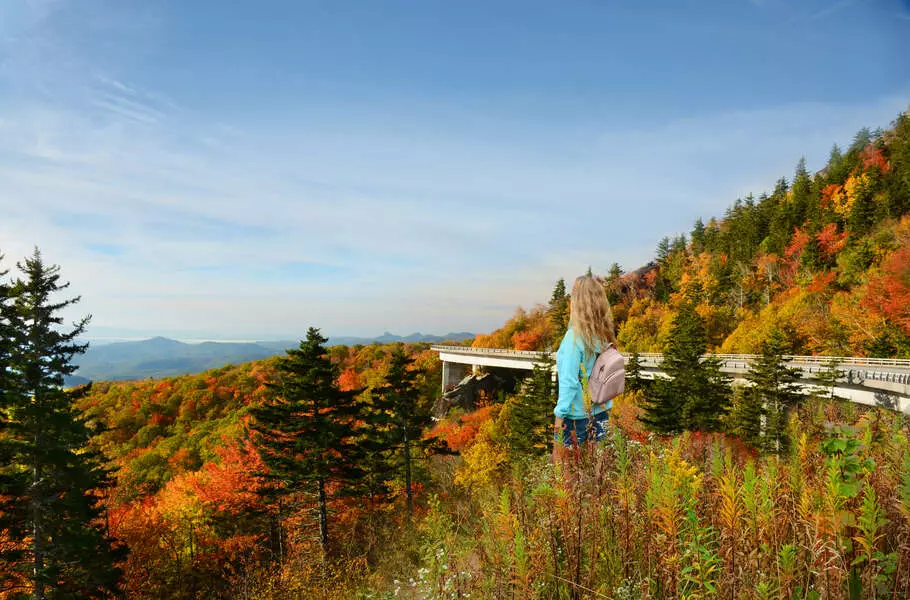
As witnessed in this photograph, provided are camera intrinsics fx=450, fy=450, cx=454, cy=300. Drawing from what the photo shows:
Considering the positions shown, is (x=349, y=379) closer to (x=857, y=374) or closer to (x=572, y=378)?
(x=857, y=374)

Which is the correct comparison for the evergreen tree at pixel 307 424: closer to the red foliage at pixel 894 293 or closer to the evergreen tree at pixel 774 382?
the evergreen tree at pixel 774 382

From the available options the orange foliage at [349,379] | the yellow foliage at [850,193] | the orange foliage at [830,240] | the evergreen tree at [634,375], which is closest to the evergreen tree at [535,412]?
the evergreen tree at [634,375]

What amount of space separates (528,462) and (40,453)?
19301mm

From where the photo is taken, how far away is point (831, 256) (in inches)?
2206

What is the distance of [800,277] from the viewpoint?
189ft

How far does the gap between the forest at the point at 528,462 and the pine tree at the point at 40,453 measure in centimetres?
9

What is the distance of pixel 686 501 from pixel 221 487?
36182mm

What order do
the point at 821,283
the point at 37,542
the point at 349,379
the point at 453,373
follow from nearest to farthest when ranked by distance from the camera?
1. the point at 37,542
2. the point at 821,283
3. the point at 349,379
4. the point at 453,373

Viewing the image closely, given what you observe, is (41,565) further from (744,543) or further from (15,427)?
(744,543)

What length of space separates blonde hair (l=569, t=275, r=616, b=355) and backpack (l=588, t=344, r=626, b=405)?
120mm

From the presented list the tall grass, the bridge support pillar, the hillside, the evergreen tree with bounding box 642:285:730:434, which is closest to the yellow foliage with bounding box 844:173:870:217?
the hillside

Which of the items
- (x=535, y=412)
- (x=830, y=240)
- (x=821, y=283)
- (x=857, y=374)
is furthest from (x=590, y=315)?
(x=830, y=240)

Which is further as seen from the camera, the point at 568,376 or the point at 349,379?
the point at 349,379

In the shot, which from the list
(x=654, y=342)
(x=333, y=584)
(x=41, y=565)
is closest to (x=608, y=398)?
(x=333, y=584)
